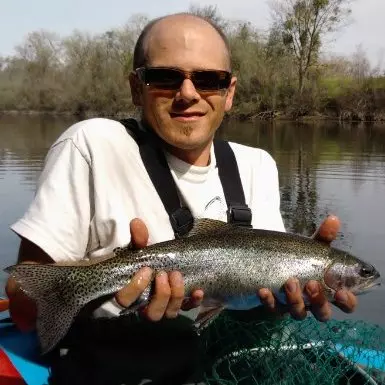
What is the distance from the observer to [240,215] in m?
3.51

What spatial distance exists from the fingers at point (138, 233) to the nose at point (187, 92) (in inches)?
34.0

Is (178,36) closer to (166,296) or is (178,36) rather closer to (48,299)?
(166,296)

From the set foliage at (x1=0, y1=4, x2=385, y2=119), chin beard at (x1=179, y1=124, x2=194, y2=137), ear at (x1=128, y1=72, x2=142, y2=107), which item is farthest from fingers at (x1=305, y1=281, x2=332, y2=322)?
foliage at (x1=0, y1=4, x2=385, y2=119)

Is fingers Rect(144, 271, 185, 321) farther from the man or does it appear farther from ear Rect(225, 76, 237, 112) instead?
ear Rect(225, 76, 237, 112)

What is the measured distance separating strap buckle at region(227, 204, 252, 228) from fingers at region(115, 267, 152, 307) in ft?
2.51

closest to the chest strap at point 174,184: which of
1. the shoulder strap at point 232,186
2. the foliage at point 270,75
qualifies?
the shoulder strap at point 232,186

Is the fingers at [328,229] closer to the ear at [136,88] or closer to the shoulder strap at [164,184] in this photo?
the shoulder strap at [164,184]

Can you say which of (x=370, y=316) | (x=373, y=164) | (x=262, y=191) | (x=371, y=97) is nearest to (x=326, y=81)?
(x=371, y=97)

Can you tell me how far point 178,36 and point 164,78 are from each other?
255 millimetres

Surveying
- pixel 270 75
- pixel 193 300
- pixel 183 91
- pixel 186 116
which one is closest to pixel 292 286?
pixel 193 300

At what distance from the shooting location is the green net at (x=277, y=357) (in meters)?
3.43

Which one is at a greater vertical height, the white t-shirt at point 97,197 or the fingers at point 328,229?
the white t-shirt at point 97,197

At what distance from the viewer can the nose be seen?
3348mm

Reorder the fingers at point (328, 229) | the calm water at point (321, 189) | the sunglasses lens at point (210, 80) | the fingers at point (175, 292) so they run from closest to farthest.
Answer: the fingers at point (175, 292) → the fingers at point (328, 229) → the sunglasses lens at point (210, 80) → the calm water at point (321, 189)
